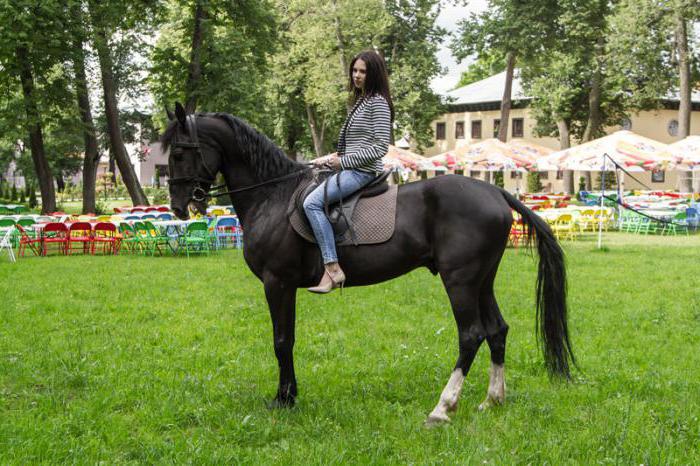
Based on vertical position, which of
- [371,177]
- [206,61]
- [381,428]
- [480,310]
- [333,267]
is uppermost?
[206,61]

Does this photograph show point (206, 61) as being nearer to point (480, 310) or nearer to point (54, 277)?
point (54, 277)

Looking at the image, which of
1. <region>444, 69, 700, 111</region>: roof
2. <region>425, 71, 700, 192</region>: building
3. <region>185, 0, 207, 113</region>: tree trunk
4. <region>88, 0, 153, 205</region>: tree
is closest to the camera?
<region>88, 0, 153, 205</region>: tree

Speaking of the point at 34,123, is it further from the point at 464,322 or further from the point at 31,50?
the point at 464,322

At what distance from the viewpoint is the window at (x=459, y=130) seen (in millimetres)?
59375

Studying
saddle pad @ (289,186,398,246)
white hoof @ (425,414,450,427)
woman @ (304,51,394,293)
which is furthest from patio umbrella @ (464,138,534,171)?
white hoof @ (425,414,450,427)

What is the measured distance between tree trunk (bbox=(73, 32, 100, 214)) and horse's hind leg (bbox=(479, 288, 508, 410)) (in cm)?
2169

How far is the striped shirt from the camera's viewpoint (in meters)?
5.09

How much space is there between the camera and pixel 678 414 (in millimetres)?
4773

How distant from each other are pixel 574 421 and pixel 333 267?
213 cm

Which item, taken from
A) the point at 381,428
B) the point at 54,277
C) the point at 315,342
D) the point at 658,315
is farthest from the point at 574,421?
the point at 54,277

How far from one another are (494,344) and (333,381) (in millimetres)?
1493

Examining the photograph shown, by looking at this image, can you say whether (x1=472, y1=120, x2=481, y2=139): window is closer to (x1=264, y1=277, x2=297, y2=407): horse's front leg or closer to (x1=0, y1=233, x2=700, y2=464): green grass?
(x1=0, y1=233, x2=700, y2=464): green grass

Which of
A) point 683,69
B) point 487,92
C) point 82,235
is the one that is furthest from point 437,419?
point 487,92

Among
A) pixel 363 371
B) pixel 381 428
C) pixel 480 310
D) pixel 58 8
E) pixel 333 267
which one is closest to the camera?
pixel 381 428
